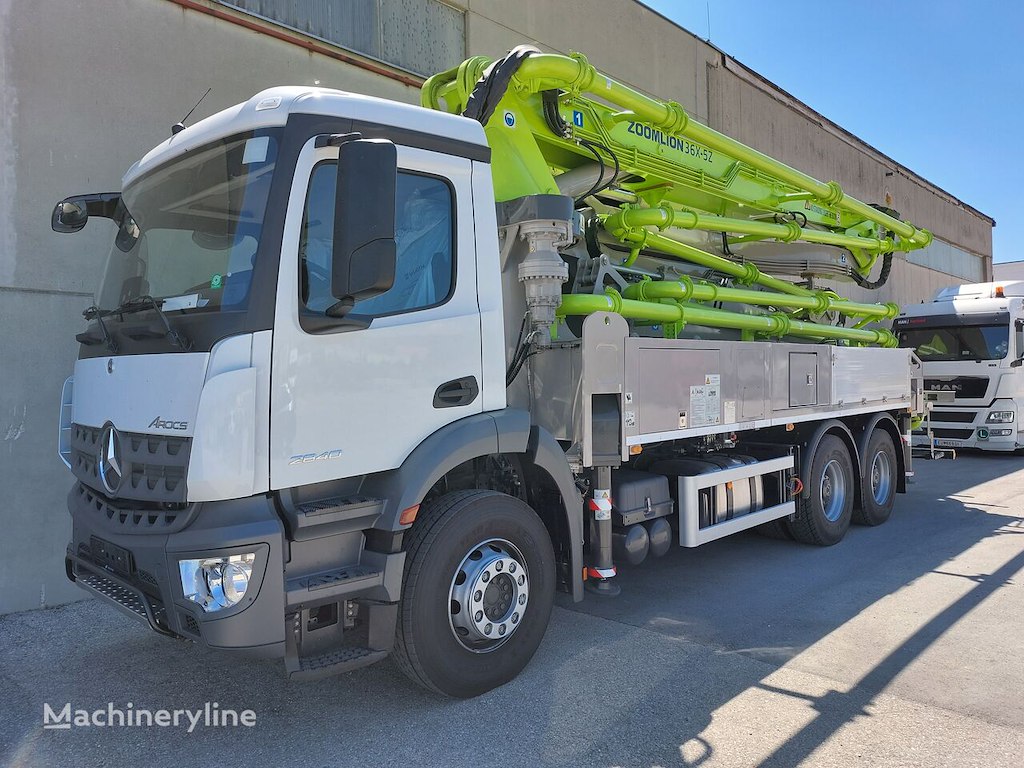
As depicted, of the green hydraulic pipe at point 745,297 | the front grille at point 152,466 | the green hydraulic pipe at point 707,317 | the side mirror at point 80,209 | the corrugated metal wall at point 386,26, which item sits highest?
the corrugated metal wall at point 386,26

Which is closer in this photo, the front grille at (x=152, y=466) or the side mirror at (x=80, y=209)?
the front grille at (x=152, y=466)

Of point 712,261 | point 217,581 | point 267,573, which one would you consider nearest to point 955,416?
point 712,261

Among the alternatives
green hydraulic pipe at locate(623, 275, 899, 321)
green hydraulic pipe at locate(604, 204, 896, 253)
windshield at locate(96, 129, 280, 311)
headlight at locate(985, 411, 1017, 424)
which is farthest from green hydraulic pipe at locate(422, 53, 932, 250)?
headlight at locate(985, 411, 1017, 424)

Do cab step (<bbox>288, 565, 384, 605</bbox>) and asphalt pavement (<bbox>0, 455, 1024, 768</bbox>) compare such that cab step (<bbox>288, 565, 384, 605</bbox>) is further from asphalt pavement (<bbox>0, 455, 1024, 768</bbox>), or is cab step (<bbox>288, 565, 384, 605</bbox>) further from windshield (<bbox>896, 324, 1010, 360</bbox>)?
windshield (<bbox>896, 324, 1010, 360</bbox>)

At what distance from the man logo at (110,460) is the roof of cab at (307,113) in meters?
1.35

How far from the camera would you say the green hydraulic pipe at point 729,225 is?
17.9 ft

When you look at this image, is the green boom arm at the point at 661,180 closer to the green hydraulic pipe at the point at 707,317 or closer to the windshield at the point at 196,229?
the green hydraulic pipe at the point at 707,317

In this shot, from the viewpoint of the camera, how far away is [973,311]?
505 inches

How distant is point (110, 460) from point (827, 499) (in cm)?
604

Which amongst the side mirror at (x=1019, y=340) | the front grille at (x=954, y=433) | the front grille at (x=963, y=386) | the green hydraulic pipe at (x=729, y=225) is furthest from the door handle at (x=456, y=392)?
the side mirror at (x=1019, y=340)

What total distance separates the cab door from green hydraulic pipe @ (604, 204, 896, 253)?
2.12 meters

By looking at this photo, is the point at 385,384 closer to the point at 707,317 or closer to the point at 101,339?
the point at 101,339

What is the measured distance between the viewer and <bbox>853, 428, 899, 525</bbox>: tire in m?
7.51

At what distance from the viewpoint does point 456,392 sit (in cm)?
360
